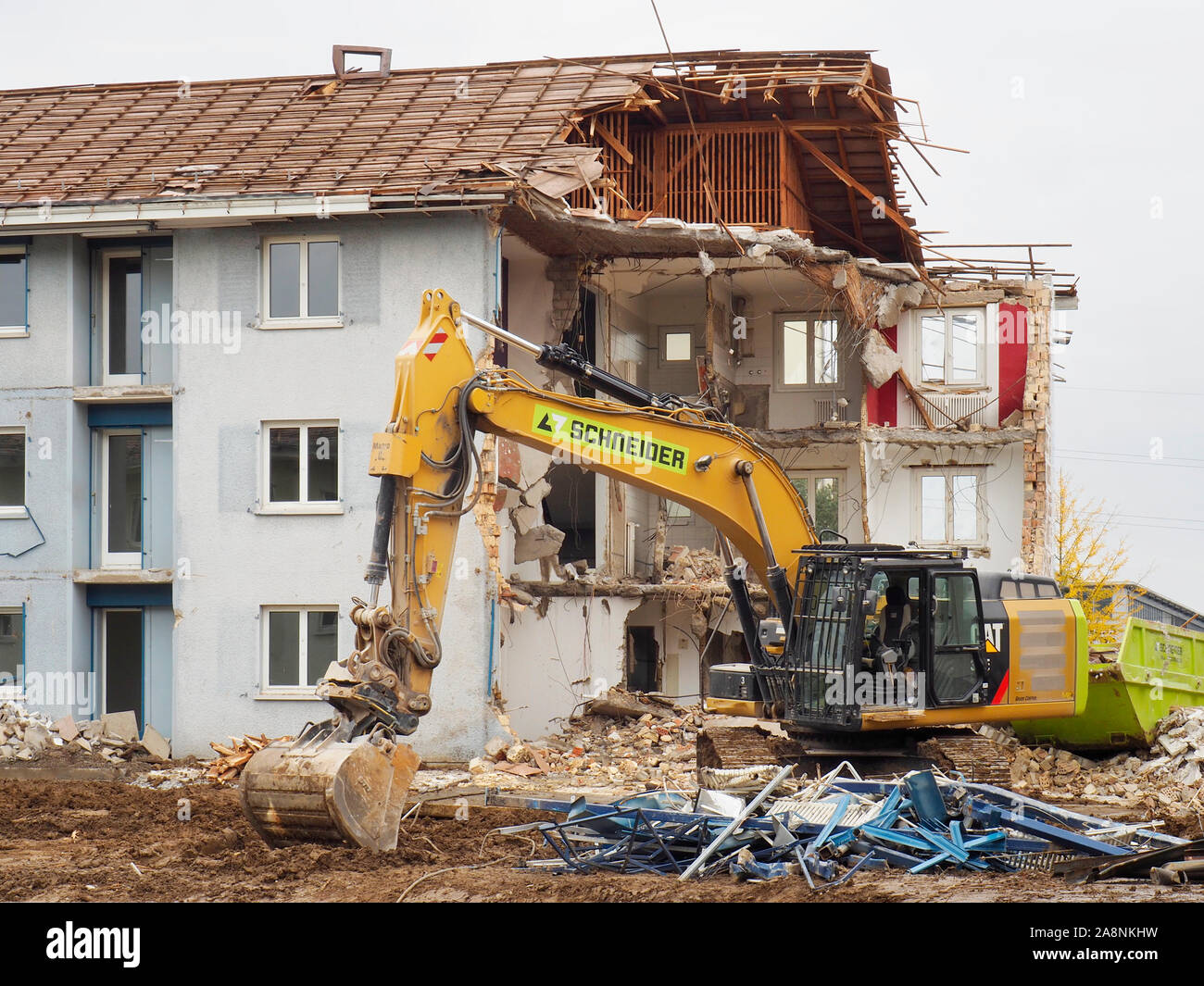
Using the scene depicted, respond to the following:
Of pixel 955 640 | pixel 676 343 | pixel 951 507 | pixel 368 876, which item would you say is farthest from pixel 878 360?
pixel 368 876

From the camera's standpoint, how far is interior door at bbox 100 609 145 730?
68.2 ft

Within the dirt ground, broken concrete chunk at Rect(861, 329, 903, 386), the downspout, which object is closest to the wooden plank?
broken concrete chunk at Rect(861, 329, 903, 386)

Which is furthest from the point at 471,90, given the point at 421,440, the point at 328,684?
the point at 328,684

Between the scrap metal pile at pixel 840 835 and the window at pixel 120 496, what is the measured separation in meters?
11.6

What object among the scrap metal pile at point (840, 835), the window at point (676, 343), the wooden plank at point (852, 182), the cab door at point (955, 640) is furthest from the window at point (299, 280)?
the scrap metal pile at point (840, 835)

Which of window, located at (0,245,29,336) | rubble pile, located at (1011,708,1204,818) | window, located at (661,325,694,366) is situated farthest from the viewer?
window, located at (661,325,694,366)

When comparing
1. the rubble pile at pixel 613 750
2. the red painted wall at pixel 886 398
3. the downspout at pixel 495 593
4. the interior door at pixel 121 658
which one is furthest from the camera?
the red painted wall at pixel 886 398

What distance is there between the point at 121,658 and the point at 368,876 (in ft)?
40.5

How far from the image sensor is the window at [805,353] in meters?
25.3

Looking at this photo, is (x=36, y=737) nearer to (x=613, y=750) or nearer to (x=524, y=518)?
(x=524, y=518)

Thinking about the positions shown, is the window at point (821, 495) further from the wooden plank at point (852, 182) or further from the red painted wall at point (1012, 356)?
the wooden plank at point (852, 182)

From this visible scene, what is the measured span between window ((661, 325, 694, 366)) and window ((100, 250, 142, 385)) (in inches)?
370

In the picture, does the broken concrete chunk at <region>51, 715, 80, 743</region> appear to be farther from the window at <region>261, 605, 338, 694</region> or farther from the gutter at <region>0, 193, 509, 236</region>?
the gutter at <region>0, 193, 509, 236</region>

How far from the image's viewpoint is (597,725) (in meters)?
20.9
